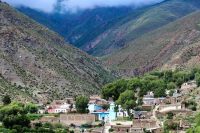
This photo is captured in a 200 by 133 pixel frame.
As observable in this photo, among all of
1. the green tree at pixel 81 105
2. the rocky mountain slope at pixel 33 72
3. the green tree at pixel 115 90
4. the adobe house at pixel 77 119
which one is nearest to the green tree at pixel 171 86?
the green tree at pixel 115 90

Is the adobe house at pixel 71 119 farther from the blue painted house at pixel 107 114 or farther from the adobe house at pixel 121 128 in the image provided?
the adobe house at pixel 121 128

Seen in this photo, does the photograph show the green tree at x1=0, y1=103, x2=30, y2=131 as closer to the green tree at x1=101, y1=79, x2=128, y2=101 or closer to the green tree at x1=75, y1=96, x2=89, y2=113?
the green tree at x1=75, y1=96, x2=89, y2=113

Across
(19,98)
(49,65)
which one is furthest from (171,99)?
(49,65)

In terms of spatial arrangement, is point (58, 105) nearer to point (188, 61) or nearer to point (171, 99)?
point (171, 99)

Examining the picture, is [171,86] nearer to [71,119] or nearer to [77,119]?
[77,119]

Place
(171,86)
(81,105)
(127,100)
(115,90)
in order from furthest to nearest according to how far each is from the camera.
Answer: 1. (171,86)
2. (115,90)
3. (81,105)
4. (127,100)

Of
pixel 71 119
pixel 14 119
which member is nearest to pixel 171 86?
pixel 71 119
